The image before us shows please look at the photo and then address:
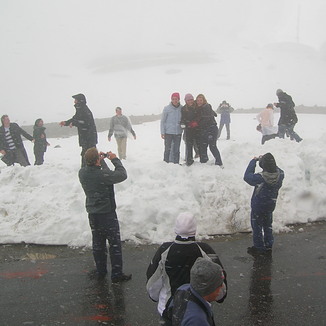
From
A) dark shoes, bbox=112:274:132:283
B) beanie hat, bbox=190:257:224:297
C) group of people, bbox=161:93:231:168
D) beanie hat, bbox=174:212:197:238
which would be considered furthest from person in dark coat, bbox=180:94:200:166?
beanie hat, bbox=190:257:224:297

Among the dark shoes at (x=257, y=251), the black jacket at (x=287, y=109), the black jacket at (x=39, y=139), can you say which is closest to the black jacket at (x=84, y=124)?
the black jacket at (x=39, y=139)

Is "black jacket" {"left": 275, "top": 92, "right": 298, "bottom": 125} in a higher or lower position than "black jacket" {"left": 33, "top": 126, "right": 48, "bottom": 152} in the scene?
higher

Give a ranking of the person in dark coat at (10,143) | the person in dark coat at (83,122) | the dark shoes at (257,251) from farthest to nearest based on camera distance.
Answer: the person in dark coat at (10,143)
the person in dark coat at (83,122)
the dark shoes at (257,251)

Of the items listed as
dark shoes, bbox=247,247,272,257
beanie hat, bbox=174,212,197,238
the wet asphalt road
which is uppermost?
beanie hat, bbox=174,212,197,238

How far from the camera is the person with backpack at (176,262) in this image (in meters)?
2.94

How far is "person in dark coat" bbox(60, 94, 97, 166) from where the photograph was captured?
8164mm

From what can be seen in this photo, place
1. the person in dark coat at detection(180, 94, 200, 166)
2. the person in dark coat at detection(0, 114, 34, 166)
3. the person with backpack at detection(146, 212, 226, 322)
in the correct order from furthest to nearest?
the person in dark coat at detection(0, 114, 34, 166), the person in dark coat at detection(180, 94, 200, 166), the person with backpack at detection(146, 212, 226, 322)

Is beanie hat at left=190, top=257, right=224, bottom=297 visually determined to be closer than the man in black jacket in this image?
Yes

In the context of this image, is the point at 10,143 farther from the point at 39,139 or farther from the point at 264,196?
the point at 264,196

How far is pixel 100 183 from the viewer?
15.0 ft

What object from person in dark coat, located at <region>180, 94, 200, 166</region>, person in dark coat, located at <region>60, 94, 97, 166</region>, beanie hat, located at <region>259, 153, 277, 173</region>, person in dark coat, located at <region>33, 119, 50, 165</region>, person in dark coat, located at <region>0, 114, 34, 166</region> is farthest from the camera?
person in dark coat, located at <region>33, 119, 50, 165</region>

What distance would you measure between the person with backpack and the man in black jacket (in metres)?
1.74

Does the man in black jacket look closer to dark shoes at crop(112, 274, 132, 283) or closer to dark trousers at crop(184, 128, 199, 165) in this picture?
dark shoes at crop(112, 274, 132, 283)

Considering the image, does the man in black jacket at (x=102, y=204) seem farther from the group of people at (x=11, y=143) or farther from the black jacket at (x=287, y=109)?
the black jacket at (x=287, y=109)
